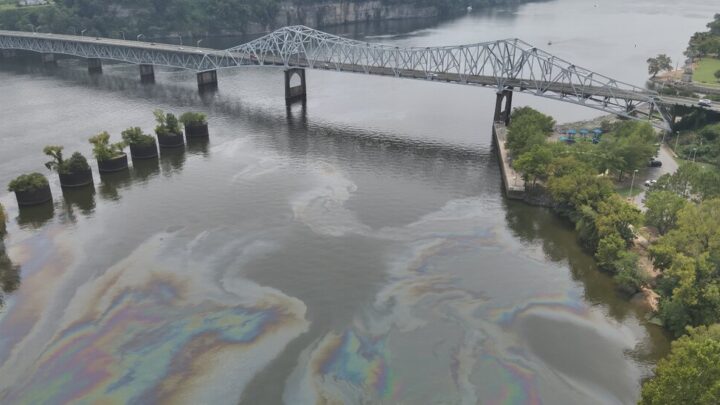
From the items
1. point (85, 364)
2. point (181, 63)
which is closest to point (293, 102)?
point (181, 63)

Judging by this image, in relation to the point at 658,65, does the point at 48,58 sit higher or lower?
higher

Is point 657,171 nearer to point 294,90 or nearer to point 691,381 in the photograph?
point 691,381

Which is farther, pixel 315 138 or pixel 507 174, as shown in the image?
pixel 315 138

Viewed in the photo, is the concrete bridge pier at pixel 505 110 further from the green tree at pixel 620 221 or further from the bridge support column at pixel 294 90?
the green tree at pixel 620 221

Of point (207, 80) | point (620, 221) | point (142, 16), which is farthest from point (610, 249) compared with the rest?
point (142, 16)

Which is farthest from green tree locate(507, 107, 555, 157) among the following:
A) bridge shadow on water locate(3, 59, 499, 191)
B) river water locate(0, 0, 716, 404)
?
river water locate(0, 0, 716, 404)

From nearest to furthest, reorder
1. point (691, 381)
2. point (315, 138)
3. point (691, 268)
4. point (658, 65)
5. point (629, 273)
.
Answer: point (691, 381)
point (691, 268)
point (629, 273)
point (315, 138)
point (658, 65)

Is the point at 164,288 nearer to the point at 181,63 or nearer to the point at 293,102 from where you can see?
the point at 293,102
